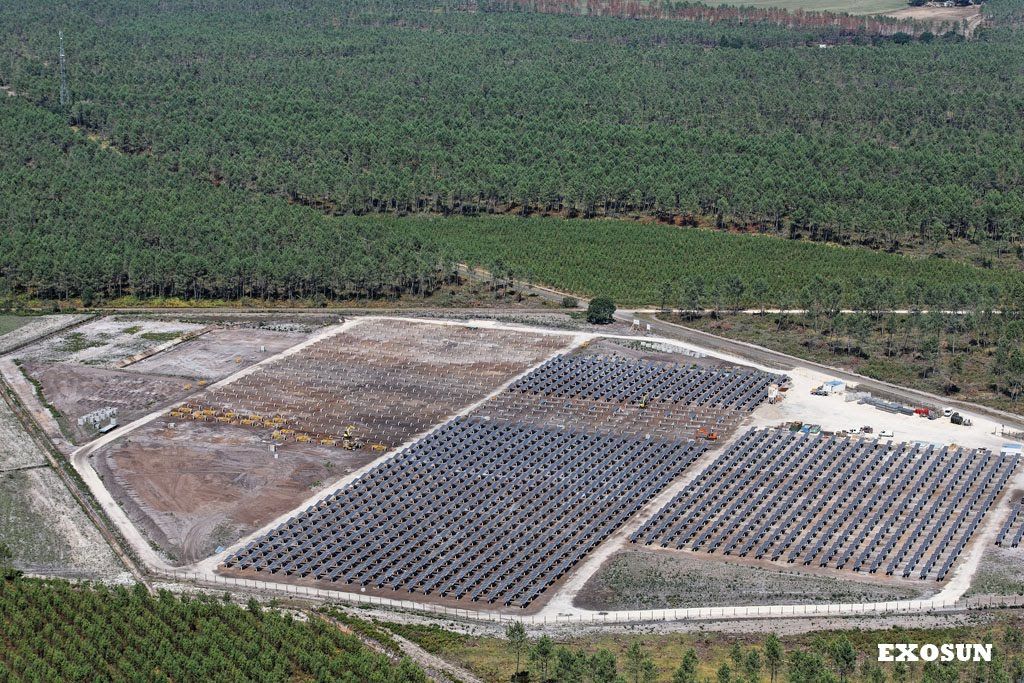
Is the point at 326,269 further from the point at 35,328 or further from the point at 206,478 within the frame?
the point at 206,478

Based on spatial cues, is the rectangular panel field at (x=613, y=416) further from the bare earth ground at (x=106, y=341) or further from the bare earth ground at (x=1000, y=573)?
the bare earth ground at (x=106, y=341)

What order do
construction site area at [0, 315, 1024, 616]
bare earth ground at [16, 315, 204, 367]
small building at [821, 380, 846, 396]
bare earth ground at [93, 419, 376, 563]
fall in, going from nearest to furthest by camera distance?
1. construction site area at [0, 315, 1024, 616]
2. bare earth ground at [93, 419, 376, 563]
3. small building at [821, 380, 846, 396]
4. bare earth ground at [16, 315, 204, 367]

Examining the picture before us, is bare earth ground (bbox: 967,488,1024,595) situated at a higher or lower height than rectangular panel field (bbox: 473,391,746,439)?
lower

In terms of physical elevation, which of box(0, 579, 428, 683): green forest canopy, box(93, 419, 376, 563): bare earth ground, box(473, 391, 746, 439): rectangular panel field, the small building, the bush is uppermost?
the bush

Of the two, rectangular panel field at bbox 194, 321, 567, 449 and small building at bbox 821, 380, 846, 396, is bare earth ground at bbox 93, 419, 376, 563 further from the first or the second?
A: small building at bbox 821, 380, 846, 396

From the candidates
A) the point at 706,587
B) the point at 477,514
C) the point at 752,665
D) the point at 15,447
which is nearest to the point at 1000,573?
the point at 706,587

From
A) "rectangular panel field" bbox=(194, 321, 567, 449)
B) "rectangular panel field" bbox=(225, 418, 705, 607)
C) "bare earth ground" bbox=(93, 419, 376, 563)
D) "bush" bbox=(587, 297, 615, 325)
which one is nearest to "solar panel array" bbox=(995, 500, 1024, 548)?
"rectangular panel field" bbox=(225, 418, 705, 607)

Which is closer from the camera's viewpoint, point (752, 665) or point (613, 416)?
point (752, 665)
